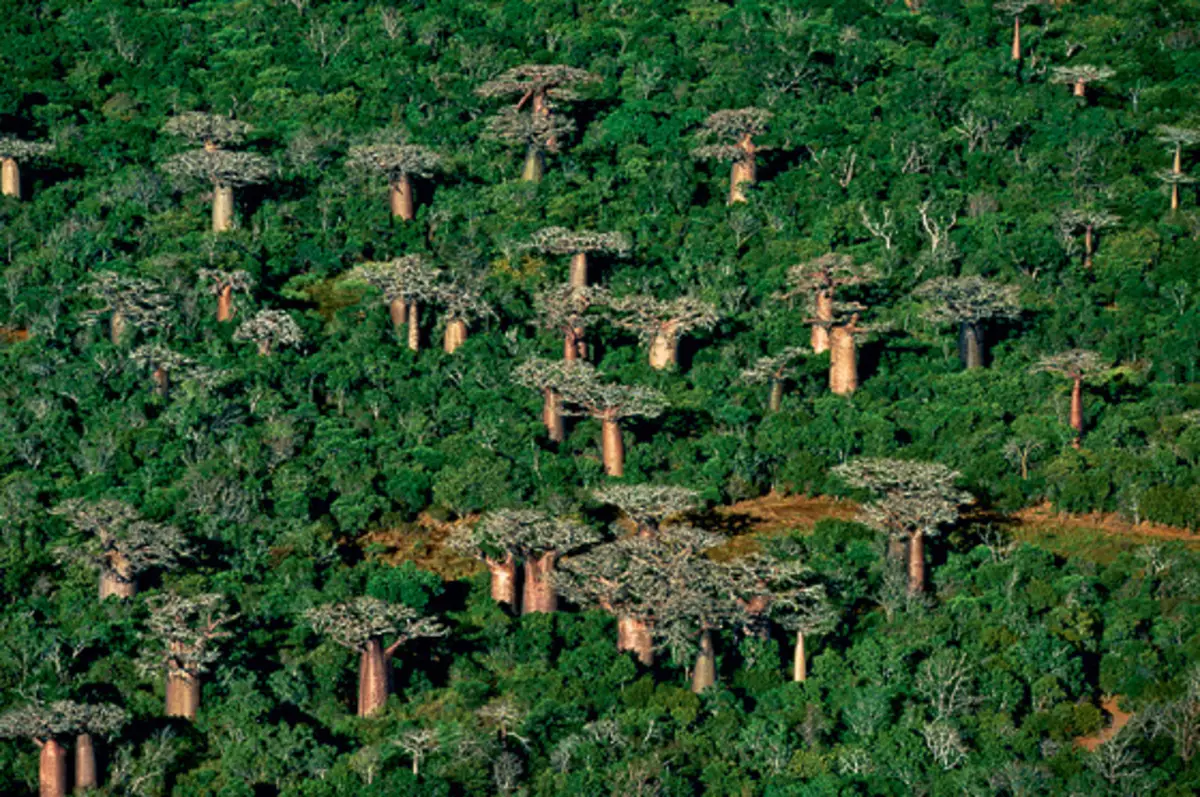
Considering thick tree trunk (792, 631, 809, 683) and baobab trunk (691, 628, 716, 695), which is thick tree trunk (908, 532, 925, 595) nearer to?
thick tree trunk (792, 631, 809, 683)

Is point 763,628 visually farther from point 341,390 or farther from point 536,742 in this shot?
point 341,390

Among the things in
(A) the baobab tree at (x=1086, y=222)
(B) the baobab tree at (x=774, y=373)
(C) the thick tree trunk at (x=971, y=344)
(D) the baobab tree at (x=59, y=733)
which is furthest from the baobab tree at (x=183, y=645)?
(A) the baobab tree at (x=1086, y=222)

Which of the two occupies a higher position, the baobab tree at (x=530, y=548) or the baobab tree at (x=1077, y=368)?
the baobab tree at (x=1077, y=368)

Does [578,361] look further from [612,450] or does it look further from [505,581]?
[505,581]

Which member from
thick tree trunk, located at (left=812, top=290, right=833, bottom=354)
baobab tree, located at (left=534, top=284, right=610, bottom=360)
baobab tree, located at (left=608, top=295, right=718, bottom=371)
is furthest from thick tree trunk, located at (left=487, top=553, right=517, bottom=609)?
thick tree trunk, located at (left=812, top=290, right=833, bottom=354)

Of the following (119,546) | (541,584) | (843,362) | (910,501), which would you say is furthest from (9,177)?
(910,501)

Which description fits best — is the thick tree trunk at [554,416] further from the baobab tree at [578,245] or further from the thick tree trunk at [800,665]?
the thick tree trunk at [800,665]
